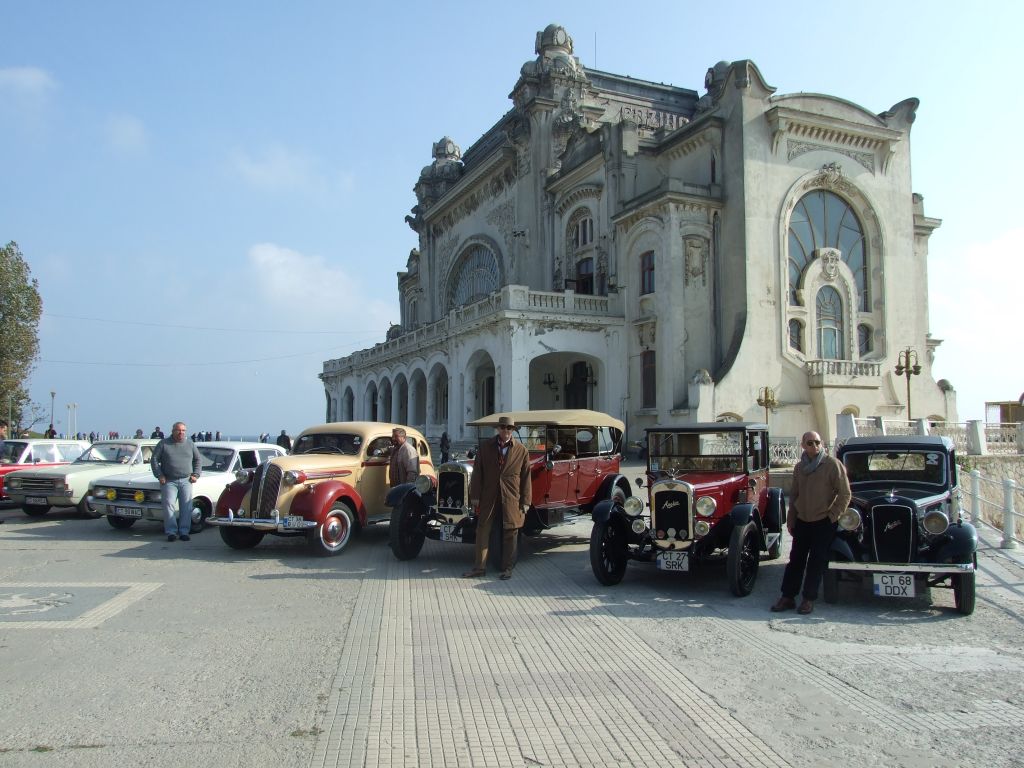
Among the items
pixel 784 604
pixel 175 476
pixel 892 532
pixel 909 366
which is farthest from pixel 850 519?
pixel 909 366

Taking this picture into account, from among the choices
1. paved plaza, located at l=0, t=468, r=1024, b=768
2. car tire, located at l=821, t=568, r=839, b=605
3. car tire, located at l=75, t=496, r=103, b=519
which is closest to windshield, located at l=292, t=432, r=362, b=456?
paved plaza, located at l=0, t=468, r=1024, b=768

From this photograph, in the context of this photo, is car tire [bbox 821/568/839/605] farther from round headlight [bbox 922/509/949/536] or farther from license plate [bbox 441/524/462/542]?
license plate [bbox 441/524/462/542]

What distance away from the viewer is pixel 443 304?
1852 inches

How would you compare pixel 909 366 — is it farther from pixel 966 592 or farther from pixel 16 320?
pixel 16 320

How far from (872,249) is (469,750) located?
32006 millimetres

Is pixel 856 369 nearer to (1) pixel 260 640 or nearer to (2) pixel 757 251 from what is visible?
(2) pixel 757 251

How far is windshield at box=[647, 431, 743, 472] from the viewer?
9.77 m

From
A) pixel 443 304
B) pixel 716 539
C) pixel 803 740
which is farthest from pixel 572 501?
pixel 443 304

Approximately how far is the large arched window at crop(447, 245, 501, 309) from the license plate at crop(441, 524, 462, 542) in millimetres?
29681

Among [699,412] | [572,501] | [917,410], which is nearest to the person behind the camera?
[572,501]

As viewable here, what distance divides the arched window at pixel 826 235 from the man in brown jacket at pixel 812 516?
76.5ft

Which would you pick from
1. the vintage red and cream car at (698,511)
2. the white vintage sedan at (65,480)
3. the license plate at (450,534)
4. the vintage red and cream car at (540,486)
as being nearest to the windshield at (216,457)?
the white vintage sedan at (65,480)

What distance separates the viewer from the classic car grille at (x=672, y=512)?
8.59 meters

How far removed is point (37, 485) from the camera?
14.4 meters
